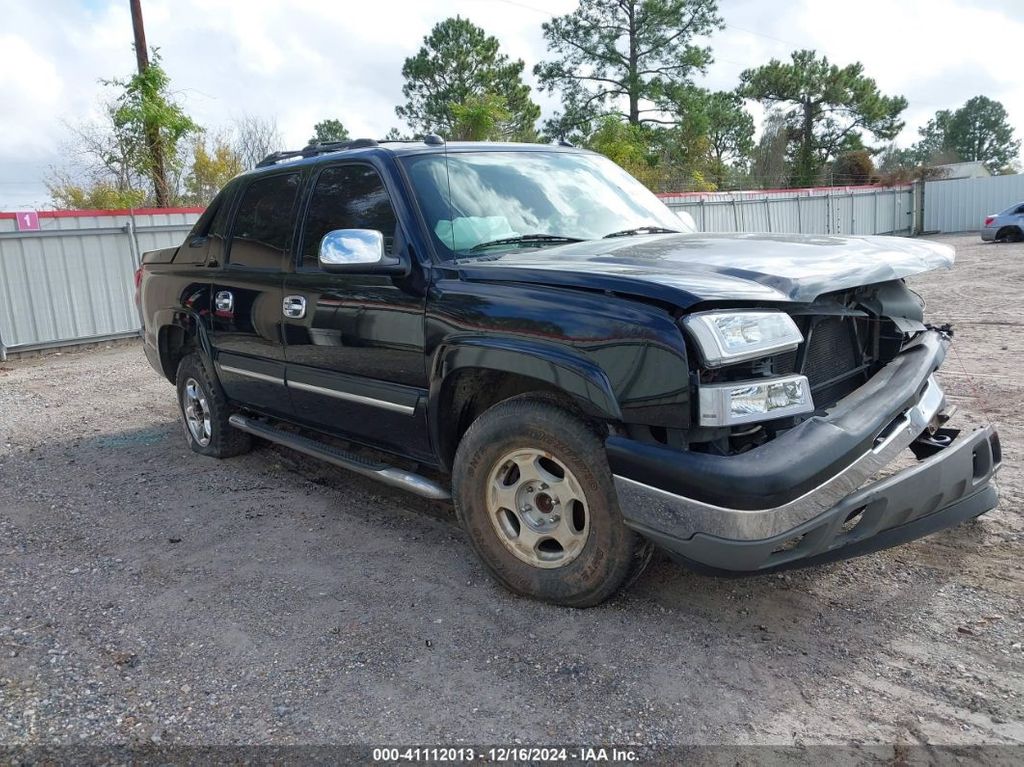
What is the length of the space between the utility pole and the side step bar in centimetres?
1333

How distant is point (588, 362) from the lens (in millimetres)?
2914

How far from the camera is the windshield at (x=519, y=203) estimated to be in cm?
374

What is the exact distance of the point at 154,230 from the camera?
497 inches

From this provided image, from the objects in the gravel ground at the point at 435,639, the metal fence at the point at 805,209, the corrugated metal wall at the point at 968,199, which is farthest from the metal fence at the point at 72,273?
the corrugated metal wall at the point at 968,199

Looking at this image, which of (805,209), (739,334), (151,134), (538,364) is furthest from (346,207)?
(805,209)

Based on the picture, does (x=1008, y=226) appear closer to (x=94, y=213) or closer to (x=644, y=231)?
(x=94, y=213)

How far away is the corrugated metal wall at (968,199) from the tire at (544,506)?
1473 inches

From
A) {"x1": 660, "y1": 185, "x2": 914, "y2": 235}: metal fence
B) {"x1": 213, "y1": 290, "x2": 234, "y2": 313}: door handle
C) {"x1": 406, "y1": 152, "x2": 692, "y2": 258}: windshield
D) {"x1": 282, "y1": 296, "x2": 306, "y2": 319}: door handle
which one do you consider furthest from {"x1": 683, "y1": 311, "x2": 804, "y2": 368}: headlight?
{"x1": 660, "y1": 185, "x2": 914, "y2": 235}: metal fence

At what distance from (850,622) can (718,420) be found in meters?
1.14

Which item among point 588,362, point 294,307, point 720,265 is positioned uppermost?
point 720,265

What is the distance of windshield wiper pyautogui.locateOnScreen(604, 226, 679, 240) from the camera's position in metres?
4.04

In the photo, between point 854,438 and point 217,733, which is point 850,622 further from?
point 217,733

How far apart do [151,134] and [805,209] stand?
20240 millimetres

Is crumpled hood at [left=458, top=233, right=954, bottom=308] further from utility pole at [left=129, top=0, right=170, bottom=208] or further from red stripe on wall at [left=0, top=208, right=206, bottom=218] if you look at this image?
utility pole at [left=129, top=0, right=170, bottom=208]
